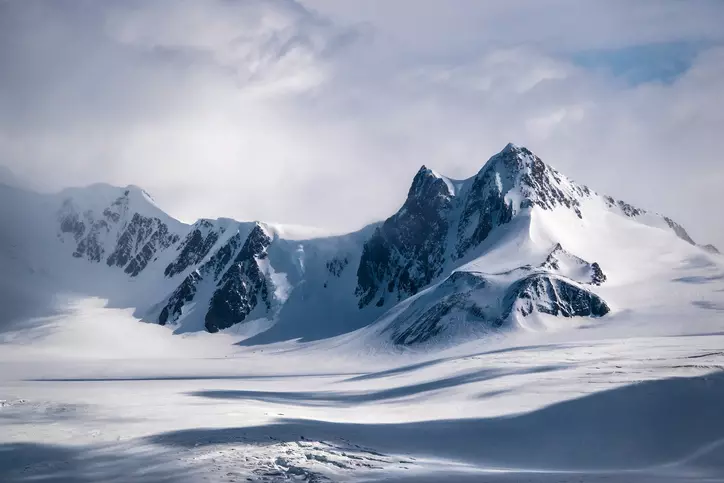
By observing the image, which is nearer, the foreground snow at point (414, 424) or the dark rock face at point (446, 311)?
the foreground snow at point (414, 424)

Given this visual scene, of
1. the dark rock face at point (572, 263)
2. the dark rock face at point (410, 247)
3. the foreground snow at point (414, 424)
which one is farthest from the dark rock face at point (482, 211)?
the foreground snow at point (414, 424)

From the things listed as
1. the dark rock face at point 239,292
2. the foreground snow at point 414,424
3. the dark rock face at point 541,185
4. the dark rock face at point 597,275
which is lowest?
the foreground snow at point 414,424

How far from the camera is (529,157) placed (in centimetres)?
15588

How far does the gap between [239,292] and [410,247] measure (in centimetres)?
4407

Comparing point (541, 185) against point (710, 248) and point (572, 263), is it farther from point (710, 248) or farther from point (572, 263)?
point (710, 248)

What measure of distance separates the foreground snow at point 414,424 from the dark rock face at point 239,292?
8287 centimetres

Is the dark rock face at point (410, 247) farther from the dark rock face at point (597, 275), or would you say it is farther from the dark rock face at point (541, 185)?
the dark rock face at point (597, 275)

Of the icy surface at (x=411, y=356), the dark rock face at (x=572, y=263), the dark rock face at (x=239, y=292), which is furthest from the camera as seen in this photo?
the dark rock face at (x=239, y=292)

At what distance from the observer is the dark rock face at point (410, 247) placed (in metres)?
158

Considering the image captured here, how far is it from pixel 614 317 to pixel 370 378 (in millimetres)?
45360

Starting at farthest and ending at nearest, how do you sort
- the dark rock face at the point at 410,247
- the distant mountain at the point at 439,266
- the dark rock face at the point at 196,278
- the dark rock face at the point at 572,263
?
the dark rock face at the point at 196,278 < the dark rock face at the point at 410,247 < the dark rock face at the point at 572,263 < the distant mountain at the point at 439,266

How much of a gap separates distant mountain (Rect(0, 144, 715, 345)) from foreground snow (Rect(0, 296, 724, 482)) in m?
31.8

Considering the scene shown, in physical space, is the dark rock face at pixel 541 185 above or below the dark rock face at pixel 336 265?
above

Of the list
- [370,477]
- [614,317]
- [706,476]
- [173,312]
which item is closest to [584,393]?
[706,476]
